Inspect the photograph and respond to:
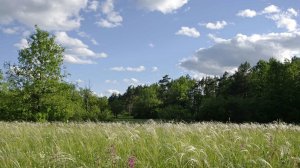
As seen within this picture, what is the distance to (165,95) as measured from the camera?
435ft

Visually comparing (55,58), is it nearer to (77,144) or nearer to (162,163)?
(77,144)

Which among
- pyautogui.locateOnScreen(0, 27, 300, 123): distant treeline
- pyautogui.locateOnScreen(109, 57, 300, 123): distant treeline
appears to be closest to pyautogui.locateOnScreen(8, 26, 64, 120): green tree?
pyautogui.locateOnScreen(0, 27, 300, 123): distant treeline

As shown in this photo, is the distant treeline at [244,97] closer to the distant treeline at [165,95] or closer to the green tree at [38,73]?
the distant treeline at [165,95]

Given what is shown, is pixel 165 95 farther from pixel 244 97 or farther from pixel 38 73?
pixel 38 73

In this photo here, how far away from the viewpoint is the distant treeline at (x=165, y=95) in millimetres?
33438

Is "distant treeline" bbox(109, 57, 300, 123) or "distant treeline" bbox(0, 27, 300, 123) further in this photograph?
"distant treeline" bbox(109, 57, 300, 123)

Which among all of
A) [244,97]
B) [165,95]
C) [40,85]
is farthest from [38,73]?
[165,95]

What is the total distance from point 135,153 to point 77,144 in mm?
1626

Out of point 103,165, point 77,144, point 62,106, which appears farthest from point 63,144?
point 62,106

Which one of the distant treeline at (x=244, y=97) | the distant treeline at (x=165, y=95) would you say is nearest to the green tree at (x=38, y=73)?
the distant treeline at (x=165, y=95)

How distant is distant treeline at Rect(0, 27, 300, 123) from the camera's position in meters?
33.4

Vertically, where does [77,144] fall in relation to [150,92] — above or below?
below

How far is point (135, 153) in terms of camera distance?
5660 millimetres

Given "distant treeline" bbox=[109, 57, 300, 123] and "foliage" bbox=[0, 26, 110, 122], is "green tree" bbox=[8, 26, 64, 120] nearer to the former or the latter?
"foliage" bbox=[0, 26, 110, 122]
